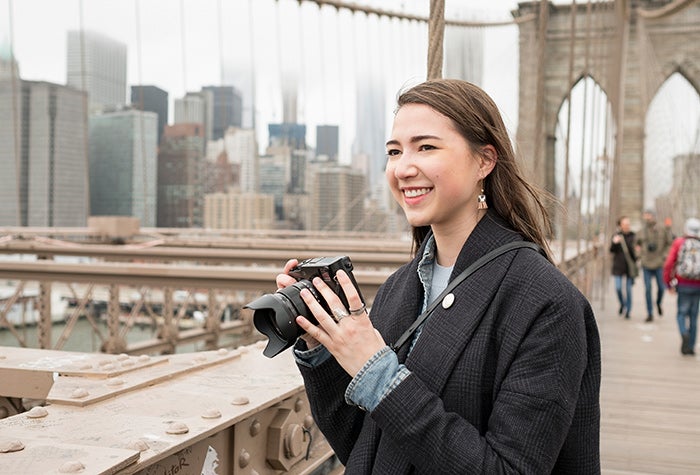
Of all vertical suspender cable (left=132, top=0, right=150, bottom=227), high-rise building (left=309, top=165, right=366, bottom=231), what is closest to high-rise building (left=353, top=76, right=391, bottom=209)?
high-rise building (left=309, top=165, right=366, bottom=231)

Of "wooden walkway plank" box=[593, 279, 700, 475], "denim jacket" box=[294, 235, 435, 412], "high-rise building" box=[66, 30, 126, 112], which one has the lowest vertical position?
"wooden walkway plank" box=[593, 279, 700, 475]

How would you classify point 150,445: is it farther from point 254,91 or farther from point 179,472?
point 254,91

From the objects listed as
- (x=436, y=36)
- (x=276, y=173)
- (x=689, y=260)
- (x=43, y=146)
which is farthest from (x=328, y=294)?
(x=276, y=173)

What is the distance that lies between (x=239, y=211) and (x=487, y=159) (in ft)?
47.4

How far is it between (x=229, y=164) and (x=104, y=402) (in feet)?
44.6

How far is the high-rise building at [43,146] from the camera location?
39.5 ft

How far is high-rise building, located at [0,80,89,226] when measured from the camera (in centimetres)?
1205

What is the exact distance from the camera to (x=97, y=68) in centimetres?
1271

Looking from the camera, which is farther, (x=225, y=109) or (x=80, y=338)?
(x=80, y=338)

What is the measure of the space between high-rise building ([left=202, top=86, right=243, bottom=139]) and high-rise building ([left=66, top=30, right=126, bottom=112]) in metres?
2.08

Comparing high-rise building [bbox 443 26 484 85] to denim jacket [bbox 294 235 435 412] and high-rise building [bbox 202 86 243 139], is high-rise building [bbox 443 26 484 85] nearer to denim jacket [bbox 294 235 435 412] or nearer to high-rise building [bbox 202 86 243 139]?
high-rise building [bbox 202 86 243 139]

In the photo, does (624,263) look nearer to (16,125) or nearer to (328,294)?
(16,125)

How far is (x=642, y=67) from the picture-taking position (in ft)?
80.8

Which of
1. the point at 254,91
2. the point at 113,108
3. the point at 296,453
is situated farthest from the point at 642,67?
the point at 296,453
